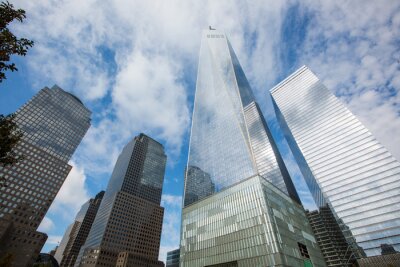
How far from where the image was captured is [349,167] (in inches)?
3841

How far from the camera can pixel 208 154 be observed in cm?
9450

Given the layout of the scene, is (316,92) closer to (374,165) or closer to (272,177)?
(374,165)

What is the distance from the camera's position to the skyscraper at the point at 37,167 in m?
92.9

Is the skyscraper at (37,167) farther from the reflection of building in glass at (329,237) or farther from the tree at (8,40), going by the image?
the reflection of building in glass at (329,237)

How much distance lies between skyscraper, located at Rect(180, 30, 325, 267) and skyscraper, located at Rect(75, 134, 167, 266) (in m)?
78.9

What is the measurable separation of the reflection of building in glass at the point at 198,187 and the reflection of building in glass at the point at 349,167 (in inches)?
2360

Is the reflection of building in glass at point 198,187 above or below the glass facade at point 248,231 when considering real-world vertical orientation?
above

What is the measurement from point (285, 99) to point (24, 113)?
16200cm

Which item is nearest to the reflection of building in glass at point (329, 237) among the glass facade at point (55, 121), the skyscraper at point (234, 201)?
the skyscraper at point (234, 201)

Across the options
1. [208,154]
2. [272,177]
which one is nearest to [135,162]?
[208,154]

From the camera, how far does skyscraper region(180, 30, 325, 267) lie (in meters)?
50.1

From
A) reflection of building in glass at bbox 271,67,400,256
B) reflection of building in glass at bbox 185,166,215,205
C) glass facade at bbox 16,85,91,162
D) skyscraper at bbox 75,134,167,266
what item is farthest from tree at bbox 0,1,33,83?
skyscraper at bbox 75,134,167,266

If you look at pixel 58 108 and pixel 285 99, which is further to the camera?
pixel 285 99

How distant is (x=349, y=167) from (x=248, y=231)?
73228mm
